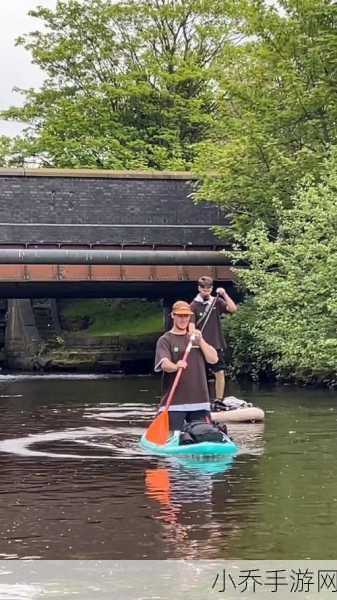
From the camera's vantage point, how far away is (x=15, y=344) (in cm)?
5075

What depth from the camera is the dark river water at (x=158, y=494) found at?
880 centimetres

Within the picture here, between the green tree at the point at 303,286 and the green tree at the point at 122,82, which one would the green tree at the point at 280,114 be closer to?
the green tree at the point at 303,286

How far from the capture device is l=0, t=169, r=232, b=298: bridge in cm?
3519

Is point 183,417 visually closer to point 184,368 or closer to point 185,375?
point 185,375

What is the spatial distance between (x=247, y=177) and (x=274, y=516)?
77.6 ft

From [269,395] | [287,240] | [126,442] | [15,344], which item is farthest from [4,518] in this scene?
[15,344]

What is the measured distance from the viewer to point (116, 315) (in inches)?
2068

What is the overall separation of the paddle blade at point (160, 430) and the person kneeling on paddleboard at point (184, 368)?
8cm

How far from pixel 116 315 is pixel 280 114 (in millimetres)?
22183

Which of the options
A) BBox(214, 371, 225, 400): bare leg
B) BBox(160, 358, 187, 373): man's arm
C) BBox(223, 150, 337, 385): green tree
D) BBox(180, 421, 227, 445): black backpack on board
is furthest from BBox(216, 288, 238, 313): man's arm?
BBox(223, 150, 337, 385): green tree

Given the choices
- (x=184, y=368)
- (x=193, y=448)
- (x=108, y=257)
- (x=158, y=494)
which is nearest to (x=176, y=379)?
(x=184, y=368)

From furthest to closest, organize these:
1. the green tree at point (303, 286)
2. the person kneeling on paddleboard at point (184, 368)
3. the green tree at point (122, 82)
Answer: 1. the green tree at point (122, 82)
2. the green tree at point (303, 286)
3. the person kneeling on paddleboard at point (184, 368)

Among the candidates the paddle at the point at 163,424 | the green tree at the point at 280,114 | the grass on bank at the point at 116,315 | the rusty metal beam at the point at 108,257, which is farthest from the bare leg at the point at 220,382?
the grass on bank at the point at 116,315

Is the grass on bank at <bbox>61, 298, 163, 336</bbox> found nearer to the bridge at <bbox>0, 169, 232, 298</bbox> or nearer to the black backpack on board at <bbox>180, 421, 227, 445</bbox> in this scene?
the bridge at <bbox>0, 169, 232, 298</bbox>
